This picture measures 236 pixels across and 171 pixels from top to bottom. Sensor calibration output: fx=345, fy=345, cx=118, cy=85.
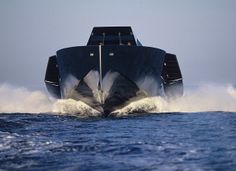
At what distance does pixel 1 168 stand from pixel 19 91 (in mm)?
25191

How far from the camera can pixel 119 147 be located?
1009cm

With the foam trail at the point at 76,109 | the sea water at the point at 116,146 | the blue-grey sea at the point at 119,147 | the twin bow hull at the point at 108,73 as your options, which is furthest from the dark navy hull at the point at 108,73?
the blue-grey sea at the point at 119,147

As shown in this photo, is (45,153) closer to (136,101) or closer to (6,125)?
(6,125)

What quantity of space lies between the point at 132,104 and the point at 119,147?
10375 mm

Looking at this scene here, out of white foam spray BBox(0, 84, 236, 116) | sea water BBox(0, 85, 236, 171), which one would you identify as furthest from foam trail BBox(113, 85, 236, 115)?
sea water BBox(0, 85, 236, 171)

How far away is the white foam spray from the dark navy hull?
1.98 feet

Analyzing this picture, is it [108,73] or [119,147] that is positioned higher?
[108,73]

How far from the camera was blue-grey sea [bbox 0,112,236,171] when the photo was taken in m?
8.00

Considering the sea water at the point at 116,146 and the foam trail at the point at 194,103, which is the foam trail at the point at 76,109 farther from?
the sea water at the point at 116,146

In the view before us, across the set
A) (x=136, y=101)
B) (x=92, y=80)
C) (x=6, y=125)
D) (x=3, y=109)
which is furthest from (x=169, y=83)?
(x=6, y=125)

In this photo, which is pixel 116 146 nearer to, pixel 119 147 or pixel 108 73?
pixel 119 147

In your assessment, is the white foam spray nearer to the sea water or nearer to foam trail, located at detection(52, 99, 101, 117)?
foam trail, located at detection(52, 99, 101, 117)

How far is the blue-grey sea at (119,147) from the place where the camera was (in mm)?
8000

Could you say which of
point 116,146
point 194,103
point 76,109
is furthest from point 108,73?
point 194,103
